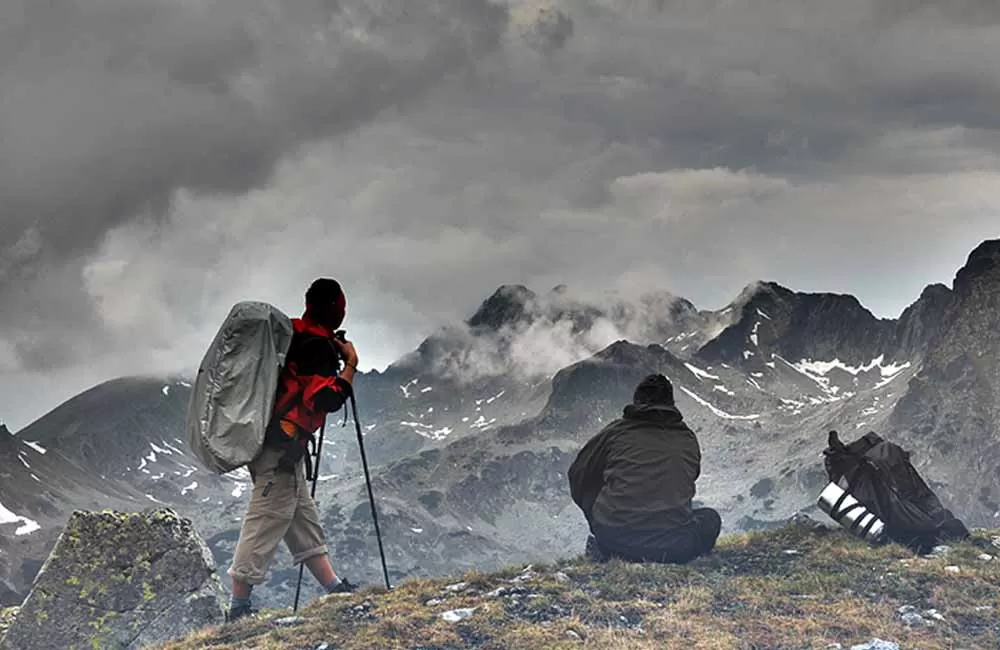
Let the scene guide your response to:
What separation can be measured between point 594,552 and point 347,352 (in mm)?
6257

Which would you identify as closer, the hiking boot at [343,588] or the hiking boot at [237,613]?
the hiking boot at [237,613]

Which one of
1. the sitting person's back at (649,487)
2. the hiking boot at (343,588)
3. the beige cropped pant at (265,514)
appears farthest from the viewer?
the sitting person's back at (649,487)

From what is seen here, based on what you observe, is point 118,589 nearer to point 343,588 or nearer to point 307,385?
point 343,588

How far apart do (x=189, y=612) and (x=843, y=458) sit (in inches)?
478

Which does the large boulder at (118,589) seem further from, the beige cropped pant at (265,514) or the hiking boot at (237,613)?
the beige cropped pant at (265,514)

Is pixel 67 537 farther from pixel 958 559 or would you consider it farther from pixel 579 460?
pixel 958 559

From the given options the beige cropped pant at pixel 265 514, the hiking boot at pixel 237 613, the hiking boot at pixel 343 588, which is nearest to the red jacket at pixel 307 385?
the beige cropped pant at pixel 265 514

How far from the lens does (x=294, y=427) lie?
48.4ft

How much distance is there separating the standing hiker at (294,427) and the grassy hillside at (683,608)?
3.21 ft

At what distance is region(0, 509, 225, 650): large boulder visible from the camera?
17547 mm

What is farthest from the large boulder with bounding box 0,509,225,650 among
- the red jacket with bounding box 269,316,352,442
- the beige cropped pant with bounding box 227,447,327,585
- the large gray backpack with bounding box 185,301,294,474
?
the red jacket with bounding box 269,316,352,442

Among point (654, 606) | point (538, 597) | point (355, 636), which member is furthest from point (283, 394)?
point (654, 606)

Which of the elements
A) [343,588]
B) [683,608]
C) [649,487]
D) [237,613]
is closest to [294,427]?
[237,613]

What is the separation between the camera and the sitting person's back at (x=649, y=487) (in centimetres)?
1750
